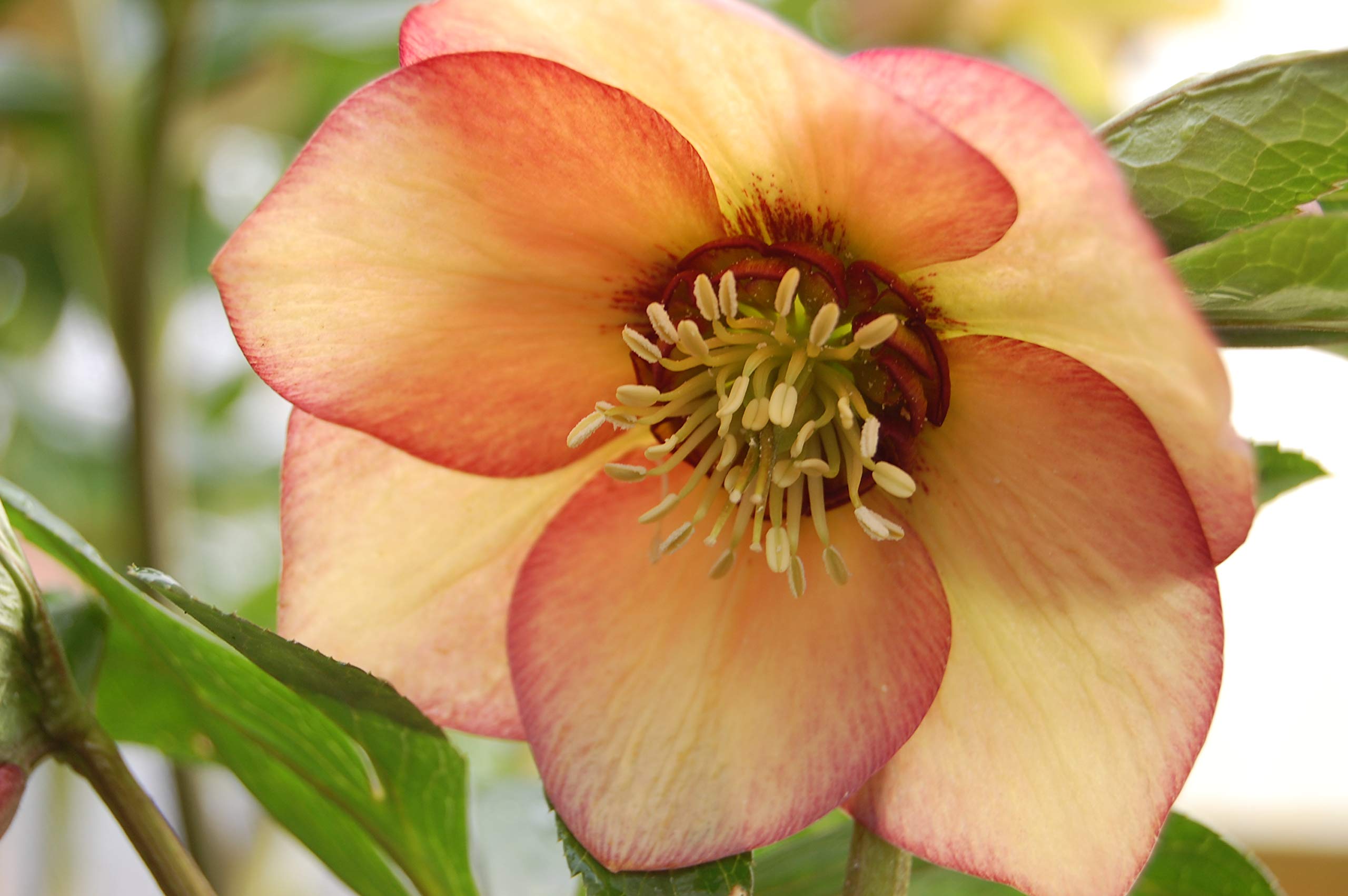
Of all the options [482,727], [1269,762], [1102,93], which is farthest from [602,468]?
[1269,762]

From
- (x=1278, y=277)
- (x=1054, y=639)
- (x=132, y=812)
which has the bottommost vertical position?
(x=132, y=812)

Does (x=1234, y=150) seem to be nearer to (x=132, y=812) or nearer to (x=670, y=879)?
(x=670, y=879)

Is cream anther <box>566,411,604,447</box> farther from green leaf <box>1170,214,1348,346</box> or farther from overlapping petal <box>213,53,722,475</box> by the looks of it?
green leaf <box>1170,214,1348,346</box>

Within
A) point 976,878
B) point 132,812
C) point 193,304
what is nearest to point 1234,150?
point 976,878

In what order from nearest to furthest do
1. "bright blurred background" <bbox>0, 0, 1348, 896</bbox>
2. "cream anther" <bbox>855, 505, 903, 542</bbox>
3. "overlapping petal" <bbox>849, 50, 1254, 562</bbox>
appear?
"overlapping petal" <bbox>849, 50, 1254, 562</bbox> < "cream anther" <bbox>855, 505, 903, 542</bbox> < "bright blurred background" <bbox>0, 0, 1348, 896</bbox>

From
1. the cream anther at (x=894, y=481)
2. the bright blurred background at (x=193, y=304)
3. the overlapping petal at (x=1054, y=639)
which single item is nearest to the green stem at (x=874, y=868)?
the overlapping petal at (x=1054, y=639)

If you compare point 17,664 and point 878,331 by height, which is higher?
point 878,331

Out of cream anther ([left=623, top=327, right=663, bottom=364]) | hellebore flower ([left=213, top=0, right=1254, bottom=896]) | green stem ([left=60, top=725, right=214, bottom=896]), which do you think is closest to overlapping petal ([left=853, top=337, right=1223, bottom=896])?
hellebore flower ([left=213, top=0, right=1254, bottom=896])
